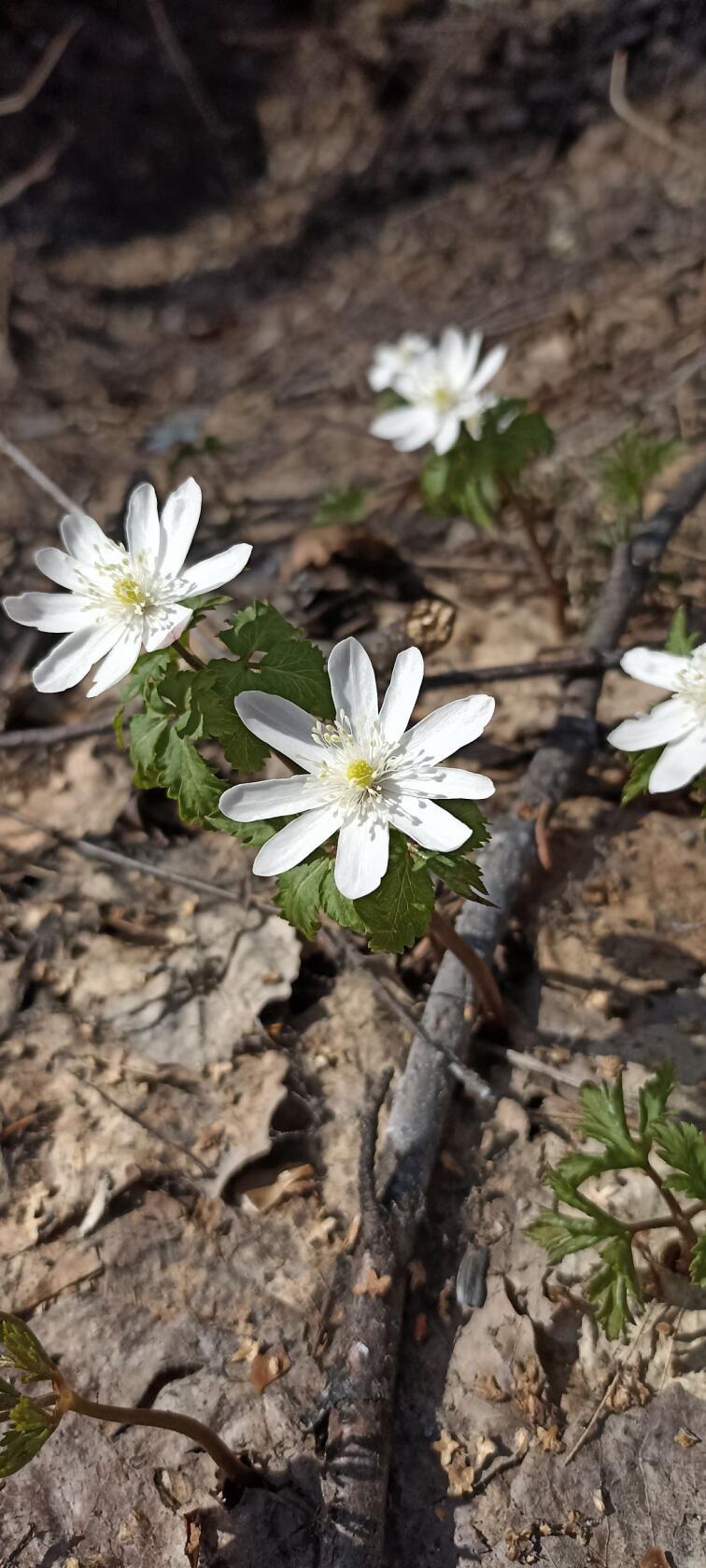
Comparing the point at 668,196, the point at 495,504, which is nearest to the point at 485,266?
the point at 668,196

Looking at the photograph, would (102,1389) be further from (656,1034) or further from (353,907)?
(656,1034)

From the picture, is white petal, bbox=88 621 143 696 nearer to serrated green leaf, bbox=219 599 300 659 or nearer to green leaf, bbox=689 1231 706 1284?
serrated green leaf, bbox=219 599 300 659

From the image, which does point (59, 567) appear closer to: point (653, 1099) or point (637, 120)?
point (653, 1099)

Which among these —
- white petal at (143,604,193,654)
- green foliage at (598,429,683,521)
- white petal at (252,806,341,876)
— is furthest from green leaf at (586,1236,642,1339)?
green foliage at (598,429,683,521)

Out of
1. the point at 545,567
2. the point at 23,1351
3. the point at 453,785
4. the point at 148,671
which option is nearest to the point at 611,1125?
the point at 453,785

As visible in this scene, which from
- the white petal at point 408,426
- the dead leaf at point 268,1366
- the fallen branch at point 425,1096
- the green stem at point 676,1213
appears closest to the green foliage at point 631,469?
the fallen branch at point 425,1096

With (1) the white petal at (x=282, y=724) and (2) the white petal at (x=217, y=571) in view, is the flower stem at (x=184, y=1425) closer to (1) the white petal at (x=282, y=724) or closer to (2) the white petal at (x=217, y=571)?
(1) the white petal at (x=282, y=724)
